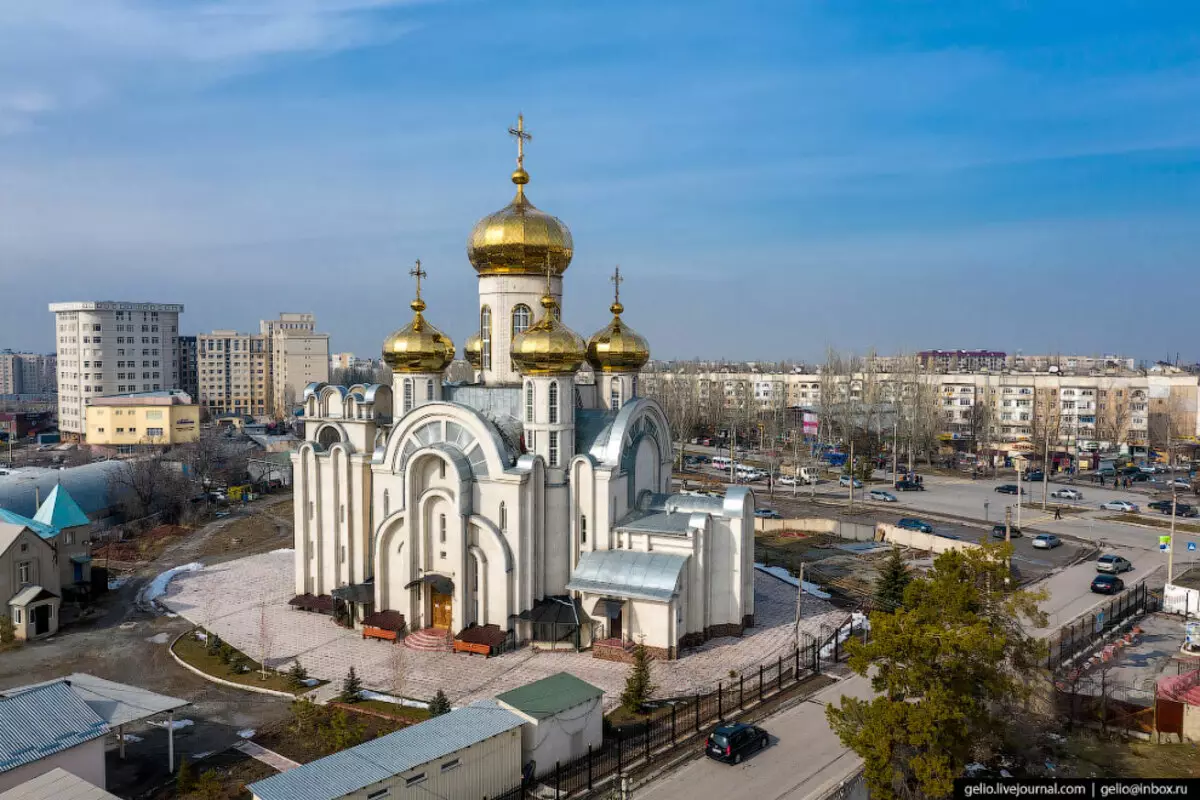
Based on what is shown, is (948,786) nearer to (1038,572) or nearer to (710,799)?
(710,799)

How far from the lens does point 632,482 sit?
2244 cm

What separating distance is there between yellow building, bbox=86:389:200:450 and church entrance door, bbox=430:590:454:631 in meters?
48.8

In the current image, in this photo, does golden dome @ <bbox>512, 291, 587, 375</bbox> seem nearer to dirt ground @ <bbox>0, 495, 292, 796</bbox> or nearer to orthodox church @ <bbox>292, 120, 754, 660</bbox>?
orthodox church @ <bbox>292, 120, 754, 660</bbox>

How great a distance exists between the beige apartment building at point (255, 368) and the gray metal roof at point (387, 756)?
85.5 m

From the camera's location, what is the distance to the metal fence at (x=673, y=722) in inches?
552

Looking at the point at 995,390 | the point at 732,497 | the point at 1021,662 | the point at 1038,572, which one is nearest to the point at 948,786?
the point at 1021,662

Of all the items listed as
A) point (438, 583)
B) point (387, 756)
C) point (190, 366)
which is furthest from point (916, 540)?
point (190, 366)

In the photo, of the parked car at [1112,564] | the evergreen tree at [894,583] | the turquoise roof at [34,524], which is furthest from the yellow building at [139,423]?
the parked car at [1112,564]

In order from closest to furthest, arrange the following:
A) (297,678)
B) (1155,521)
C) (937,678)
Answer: (937,678) → (297,678) → (1155,521)

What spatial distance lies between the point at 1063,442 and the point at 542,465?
54.6m

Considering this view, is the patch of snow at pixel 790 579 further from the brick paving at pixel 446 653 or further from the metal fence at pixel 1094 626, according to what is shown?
the metal fence at pixel 1094 626

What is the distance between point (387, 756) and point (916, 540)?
24916 millimetres

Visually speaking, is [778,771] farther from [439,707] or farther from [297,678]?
[297,678]

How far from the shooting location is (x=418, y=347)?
2342 centimetres
